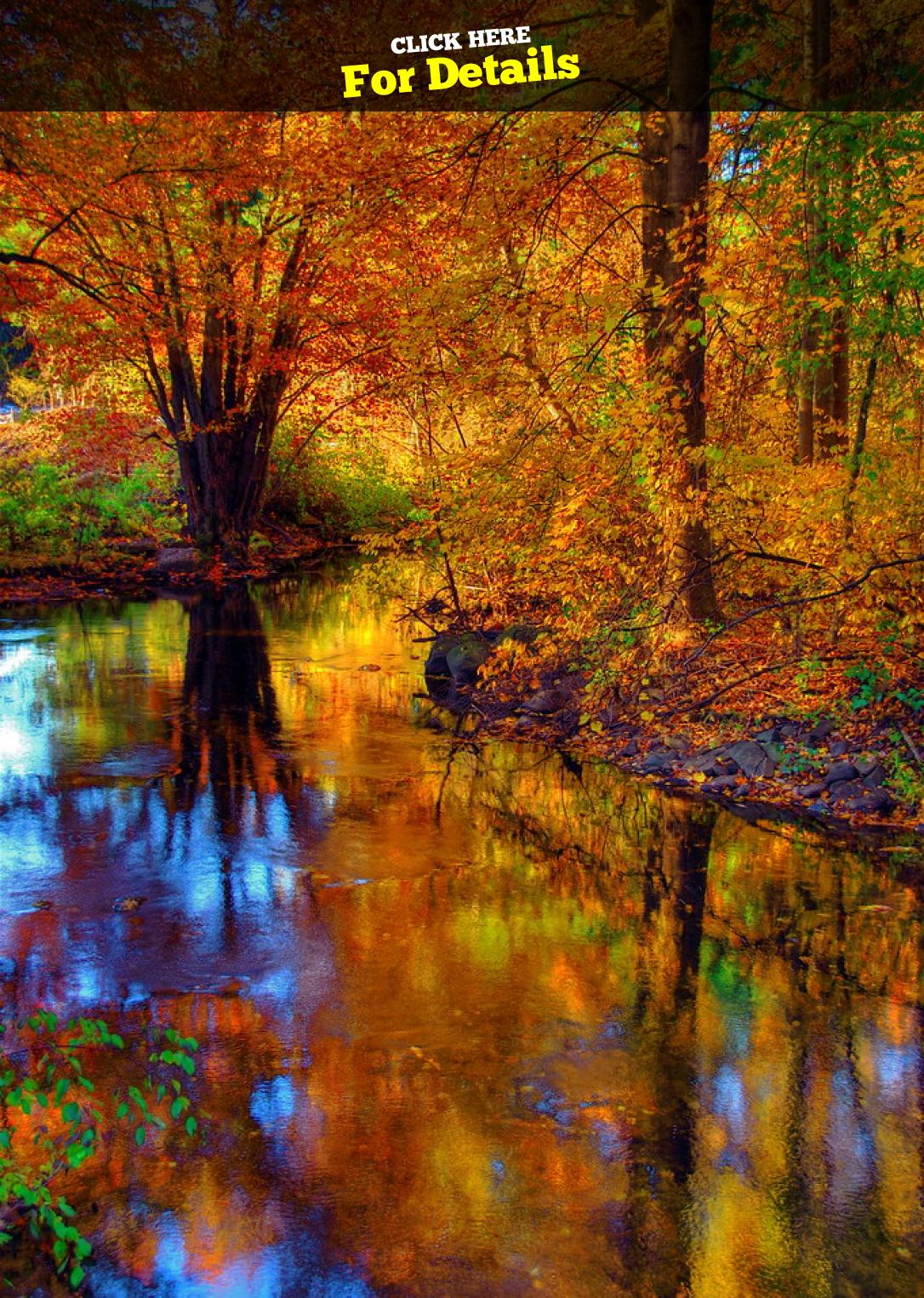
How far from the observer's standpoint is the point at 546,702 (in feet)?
40.3

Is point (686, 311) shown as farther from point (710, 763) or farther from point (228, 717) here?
point (228, 717)

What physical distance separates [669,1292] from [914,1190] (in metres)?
1.19

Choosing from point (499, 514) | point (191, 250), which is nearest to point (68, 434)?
point (191, 250)

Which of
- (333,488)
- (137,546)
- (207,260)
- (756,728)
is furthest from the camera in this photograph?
(333,488)

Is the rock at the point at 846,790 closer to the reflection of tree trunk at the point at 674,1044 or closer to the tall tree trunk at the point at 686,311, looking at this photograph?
the reflection of tree trunk at the point at 674,1044

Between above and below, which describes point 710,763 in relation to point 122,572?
below

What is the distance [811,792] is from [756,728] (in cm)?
103

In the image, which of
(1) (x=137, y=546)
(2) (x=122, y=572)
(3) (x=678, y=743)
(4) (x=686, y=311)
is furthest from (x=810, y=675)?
(1) (x=137, y=546)

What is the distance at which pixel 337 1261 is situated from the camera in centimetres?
397

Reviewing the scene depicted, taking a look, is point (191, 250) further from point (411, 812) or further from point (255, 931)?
point (255, 931)

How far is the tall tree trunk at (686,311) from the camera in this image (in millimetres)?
9977

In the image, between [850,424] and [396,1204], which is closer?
[396,1204]

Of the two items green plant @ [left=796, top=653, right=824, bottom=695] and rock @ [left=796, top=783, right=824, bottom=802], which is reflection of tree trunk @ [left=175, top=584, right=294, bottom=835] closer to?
rock @ [left=796, top=783, right=824, bottom=802]

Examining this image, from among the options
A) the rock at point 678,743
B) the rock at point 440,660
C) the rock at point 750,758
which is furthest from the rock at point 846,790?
the rock at point 440,660
